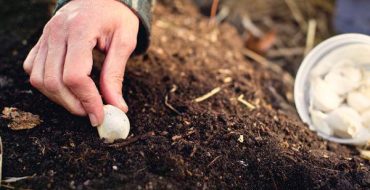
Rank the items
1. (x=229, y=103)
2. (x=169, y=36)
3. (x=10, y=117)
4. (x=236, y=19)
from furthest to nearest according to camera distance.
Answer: (x=236, y=19) < (x=169, y=36) < (x=229, y=103) < (x=10, y=117)

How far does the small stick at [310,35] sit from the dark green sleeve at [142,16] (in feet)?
4.18

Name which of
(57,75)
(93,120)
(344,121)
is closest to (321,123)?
(344,121)

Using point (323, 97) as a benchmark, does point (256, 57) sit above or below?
below

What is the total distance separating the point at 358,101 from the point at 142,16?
918 mm

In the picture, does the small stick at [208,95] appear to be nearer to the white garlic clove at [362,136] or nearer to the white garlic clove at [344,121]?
the white garlic clove at [344,121]

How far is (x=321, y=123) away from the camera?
5.64 feet

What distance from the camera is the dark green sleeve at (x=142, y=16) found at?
1.50 meters

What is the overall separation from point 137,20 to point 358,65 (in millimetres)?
943

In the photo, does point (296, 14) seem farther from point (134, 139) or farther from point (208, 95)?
point (134, 139)

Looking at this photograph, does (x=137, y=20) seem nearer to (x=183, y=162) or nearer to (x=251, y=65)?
(x=183, y=162)

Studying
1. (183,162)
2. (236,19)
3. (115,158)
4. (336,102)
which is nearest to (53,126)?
(115,158)

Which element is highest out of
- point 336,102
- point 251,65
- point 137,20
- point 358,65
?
point 137,20

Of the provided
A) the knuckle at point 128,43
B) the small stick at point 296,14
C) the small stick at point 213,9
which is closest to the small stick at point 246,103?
the knuckle at point 128,43

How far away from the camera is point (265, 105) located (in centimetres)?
184
